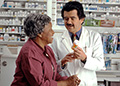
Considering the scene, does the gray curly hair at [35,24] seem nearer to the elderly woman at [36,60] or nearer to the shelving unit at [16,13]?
the elderly woman at [36,60]

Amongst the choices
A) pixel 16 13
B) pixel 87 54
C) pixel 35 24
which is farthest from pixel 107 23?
pixel 16 13

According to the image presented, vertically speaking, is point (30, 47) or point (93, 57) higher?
point (30, 47)

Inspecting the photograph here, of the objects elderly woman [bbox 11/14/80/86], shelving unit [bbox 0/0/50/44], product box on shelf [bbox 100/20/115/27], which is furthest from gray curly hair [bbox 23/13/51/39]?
shelving unit [bbox 0/0/50/44]

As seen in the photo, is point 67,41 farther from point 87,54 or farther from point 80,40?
point 87,54

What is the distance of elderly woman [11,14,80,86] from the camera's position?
119 cm

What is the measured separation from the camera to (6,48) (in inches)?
127

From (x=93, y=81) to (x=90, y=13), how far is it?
20.9ft

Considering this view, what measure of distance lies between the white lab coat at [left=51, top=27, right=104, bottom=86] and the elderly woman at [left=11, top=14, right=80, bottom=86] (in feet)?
1.00

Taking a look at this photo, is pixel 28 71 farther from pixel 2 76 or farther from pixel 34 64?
pixel 2 76

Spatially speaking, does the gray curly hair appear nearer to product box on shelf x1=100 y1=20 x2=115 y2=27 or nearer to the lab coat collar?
the lab coat collar

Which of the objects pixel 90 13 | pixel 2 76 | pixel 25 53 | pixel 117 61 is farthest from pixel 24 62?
pixel 90 13

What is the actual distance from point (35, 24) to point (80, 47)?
50cm

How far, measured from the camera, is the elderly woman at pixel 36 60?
3.92ft

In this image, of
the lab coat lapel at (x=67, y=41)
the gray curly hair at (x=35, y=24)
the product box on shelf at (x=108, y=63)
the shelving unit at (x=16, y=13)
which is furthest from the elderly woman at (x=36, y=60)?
the shelving unit at (x=16, y=13)
